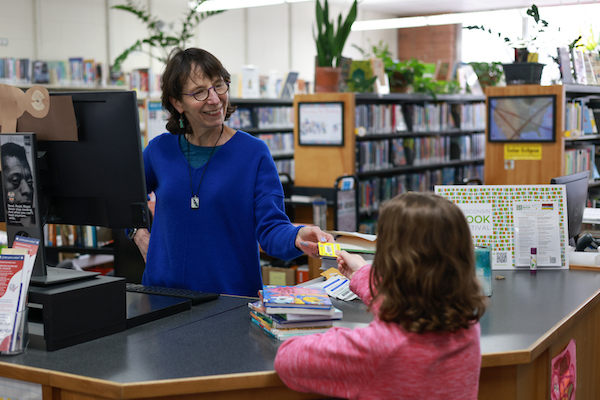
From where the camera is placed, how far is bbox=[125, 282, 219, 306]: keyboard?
1930mm

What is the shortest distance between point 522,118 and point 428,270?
12.2ft

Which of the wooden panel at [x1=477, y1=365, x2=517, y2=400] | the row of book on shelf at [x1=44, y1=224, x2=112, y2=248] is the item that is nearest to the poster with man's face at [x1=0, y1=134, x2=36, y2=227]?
the wooden panel at [x1=477, y1=365, x2=517, y2=400]

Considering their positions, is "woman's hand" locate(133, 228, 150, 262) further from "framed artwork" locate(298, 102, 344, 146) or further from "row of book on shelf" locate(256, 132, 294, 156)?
"row of book on shelf" locate(256, 132, 294, 156)

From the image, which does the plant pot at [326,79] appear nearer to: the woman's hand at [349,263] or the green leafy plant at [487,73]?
the green leafy plant at [487,73]

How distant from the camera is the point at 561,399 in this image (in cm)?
192

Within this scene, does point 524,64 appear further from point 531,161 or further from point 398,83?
point 398,83

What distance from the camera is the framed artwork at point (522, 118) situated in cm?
457

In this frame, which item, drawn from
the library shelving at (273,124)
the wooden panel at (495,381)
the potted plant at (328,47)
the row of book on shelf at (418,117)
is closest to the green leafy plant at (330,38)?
the potted plant at (328,47)

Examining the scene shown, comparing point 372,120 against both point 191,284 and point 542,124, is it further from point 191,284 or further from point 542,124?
point 191,284

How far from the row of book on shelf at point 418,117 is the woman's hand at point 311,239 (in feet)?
10.7

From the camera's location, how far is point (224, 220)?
2066 mm

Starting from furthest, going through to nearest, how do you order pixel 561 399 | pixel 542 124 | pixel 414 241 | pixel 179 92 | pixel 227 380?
pixel 542 124 → pixel 179 92 → pixel 561 399 → pixel 227 380 → pixel 414 241

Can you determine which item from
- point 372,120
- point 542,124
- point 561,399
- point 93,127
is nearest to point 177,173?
point 93,127

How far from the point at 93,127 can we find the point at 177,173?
418 mm
